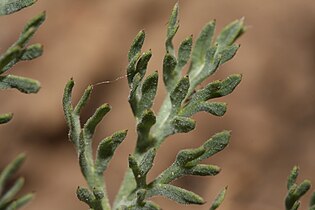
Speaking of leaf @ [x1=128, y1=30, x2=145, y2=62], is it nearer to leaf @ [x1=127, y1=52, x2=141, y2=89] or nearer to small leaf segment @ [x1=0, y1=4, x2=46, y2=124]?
leaf @ [x1=127, y1=52, x2=141, y2=89]

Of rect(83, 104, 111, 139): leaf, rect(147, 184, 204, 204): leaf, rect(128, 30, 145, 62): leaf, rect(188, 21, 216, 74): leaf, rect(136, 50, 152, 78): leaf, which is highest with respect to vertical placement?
rect(188, 21, 216, 74): leaf

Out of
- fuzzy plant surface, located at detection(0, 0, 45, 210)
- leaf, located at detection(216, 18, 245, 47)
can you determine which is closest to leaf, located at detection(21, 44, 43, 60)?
fuzzy plant surface, located at detection(0, 0, 45, 210)

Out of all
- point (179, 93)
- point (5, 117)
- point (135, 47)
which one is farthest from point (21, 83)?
point (179, 93)

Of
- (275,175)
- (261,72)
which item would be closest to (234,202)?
(275,175)

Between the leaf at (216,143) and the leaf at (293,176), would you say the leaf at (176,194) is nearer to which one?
the leaf at (216,143)

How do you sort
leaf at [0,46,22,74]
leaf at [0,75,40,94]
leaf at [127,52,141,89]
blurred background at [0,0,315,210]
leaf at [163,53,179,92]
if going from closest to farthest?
leaf at [0,46,22,74] → leaf at [0,75,40,94] → leaf at [127,52,141,89] → leaf at [163,53,179,92] → blurred background at [0,0,315,210]

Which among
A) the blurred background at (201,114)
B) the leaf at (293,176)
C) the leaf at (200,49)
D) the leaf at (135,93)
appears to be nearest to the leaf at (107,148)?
the leaf at (135,93)

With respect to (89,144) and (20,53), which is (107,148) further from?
(20,53)
